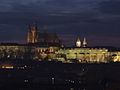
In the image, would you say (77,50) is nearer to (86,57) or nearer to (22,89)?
(86,57)

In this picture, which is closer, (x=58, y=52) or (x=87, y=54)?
(x=87, y=54)

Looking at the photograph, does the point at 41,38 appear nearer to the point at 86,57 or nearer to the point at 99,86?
the point at 86,57

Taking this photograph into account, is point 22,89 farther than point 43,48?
No

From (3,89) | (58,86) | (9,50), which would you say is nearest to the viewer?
(3,89)

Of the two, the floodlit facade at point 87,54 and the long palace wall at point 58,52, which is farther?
the long palace wall at point 58,52

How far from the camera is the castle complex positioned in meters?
154

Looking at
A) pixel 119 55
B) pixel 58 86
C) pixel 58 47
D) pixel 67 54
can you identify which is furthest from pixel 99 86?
pixel 58 47

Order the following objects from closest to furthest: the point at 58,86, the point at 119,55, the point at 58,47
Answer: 1. the point at 58,86
2. the point at 119,55
3. the point at 58,47

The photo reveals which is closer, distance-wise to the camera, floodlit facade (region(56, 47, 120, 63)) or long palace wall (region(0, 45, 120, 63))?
floodlit facade (region(56, 47, 120, 63))

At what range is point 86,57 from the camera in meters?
158

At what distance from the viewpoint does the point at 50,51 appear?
573 ft

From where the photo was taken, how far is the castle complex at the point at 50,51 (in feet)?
506

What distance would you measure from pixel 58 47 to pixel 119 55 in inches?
1207

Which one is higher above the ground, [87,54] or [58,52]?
[58,52]
